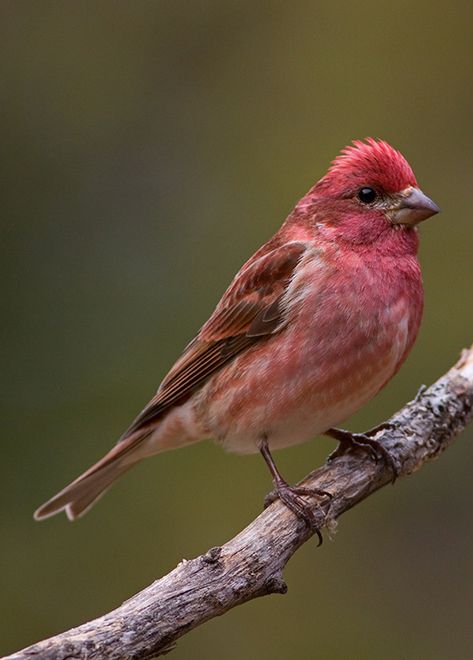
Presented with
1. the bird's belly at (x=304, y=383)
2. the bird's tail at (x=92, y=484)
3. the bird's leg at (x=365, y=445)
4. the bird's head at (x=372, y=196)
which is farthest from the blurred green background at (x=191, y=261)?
the bird's head at (x=372, y=196)

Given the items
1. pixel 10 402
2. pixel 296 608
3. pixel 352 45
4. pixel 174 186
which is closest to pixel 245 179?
pixel 174 186

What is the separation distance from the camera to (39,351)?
812 centimetres

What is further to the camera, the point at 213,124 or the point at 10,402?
the point at 213,124

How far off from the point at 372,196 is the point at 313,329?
797 millimetres

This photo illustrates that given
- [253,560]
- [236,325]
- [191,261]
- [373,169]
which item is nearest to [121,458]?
[236,325]

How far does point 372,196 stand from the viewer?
5.89 meters

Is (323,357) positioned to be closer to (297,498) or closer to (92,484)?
(297,498)

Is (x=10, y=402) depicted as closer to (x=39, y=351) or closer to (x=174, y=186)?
(x=39, y=351)

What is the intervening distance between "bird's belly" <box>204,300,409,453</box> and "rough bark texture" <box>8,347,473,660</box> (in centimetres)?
30

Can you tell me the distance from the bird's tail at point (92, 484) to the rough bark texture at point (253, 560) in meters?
1.23

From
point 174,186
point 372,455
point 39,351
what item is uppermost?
point 174,186

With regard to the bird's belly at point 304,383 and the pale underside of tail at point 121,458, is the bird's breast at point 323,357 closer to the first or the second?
the bird's belly at point 304,383

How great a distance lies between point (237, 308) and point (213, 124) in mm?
3574

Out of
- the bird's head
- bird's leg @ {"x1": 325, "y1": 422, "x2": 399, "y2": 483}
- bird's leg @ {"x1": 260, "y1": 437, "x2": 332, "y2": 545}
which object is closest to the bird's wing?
the bird's head
